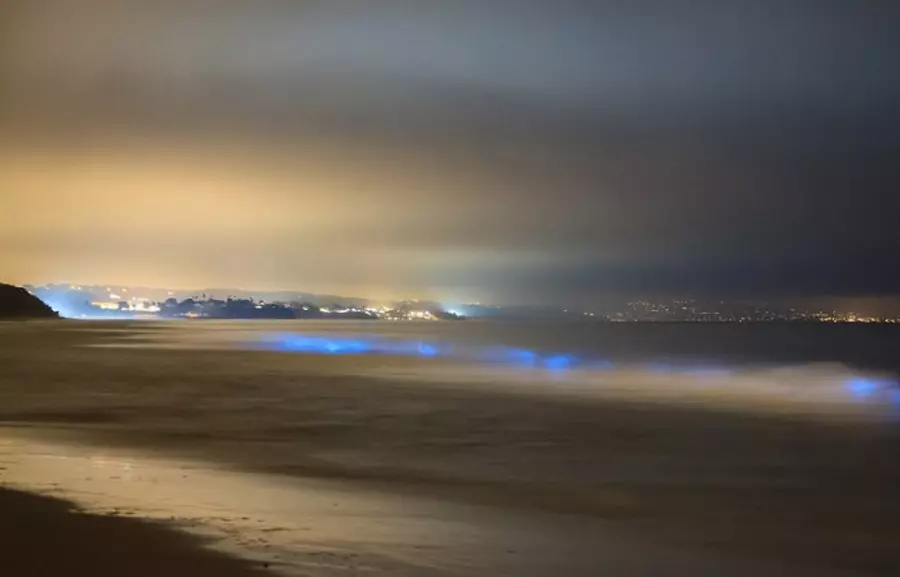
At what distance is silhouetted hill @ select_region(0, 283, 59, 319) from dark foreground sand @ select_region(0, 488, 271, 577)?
14899 centimetres

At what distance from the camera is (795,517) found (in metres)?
10.7

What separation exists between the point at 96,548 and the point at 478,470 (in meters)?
7.11

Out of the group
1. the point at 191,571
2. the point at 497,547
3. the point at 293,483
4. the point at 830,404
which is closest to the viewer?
the point at 191,571

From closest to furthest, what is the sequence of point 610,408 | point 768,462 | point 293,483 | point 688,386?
1. point 293,483
2. point 768,462
3. point 610,408
4. point 688,386

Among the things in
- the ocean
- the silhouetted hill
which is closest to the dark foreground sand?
the ocean

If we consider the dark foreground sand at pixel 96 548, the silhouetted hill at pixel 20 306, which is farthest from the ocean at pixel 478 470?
the silhouetted hill at pixel 20 306

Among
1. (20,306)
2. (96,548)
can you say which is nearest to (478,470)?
(96,548)

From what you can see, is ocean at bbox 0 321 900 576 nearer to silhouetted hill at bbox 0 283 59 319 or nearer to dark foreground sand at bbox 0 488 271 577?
dark foreground sand at bbox 0 488 271 577

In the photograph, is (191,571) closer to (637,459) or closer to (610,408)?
(637,459)

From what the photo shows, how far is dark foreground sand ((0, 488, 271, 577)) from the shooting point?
6.96 metres

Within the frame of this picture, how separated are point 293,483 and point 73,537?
423 centimetres

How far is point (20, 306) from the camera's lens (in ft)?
504

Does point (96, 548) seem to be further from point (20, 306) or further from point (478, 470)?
point (20, 306)

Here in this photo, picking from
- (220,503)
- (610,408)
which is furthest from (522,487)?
(610,408)
